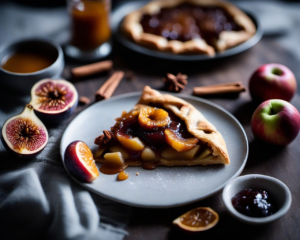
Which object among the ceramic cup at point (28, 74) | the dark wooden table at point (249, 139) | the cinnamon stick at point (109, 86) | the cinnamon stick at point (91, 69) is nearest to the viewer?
the dark wooden table at point (249, 139)

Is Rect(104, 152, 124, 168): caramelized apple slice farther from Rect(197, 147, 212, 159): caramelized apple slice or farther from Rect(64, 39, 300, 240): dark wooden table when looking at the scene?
Rect(197, 147, 212, 159): caramelized apple slice

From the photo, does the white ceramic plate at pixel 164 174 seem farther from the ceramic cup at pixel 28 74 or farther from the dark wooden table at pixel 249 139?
the ceramic cup at pixel 28 74

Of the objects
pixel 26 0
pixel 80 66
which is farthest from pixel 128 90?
pixel 26 0

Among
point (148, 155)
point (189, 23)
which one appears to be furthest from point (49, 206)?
point (189, 23)

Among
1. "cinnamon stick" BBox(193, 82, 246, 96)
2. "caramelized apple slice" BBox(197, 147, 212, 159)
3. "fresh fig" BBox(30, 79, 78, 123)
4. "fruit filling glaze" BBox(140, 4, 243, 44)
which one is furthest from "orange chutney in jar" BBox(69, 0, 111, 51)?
"caramelized apple slice" BBox(197, 147, 212, 159)

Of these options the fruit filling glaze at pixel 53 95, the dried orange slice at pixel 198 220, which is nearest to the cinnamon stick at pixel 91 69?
the fruit filling glaze at pixel 53 95

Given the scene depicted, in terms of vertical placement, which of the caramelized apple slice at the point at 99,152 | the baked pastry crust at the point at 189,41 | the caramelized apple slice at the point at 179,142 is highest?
the baked pastry crust at the point at 189,41

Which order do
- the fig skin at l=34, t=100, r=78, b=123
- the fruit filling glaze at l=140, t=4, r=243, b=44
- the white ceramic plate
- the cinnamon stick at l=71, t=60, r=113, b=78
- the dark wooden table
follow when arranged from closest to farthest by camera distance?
the dark wooden table → the white ceramic plate → the fig skin at l=34, t=100, r=78, b=123 → the cinnamon stick at l=71, t=60, r=113, b=78 → the fruit filling glaze at l=140, t=4, r=243, b=44
